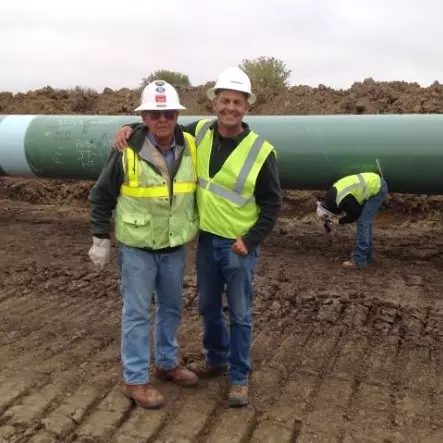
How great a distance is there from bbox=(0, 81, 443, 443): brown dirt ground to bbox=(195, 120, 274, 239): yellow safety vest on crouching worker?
1074 mm

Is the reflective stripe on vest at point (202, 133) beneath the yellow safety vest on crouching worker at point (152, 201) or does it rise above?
above

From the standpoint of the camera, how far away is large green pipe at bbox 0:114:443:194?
Result: 621 centimetres

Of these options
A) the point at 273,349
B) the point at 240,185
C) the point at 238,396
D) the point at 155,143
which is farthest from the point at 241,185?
the point at 273,349

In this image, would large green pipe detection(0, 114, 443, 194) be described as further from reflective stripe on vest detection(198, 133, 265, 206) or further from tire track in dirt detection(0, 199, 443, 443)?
reflective stripe on vest detection(198, 133, 265, 206)

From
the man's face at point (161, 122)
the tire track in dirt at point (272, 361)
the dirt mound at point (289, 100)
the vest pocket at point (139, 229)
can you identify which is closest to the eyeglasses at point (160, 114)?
the man's face at point (161, 122)

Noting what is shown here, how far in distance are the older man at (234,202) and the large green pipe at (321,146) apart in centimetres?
326

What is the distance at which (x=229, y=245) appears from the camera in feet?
10.9

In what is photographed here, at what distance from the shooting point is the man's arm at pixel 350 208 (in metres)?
6.16

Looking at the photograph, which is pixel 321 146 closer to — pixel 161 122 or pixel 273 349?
pixel 273 349

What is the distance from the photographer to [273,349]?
4.23m

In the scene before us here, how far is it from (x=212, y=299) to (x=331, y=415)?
0.96 meters

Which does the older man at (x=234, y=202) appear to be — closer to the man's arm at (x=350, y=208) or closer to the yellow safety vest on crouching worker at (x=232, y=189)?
the yellow safety vest on crouching worker at (x=232, y=189)

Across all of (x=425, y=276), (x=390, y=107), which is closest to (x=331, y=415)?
(x=425, y=276)

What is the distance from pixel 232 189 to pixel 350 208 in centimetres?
324
